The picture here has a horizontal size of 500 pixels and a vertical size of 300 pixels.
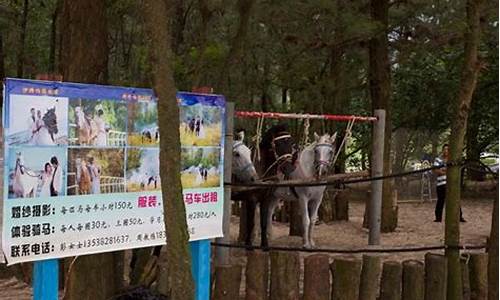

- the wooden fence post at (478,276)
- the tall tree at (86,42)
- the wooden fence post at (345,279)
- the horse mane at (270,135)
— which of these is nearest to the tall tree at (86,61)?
the tall tree at (86,42)

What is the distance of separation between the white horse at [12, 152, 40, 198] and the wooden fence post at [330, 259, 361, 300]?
2205mm

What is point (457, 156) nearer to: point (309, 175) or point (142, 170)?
point (142, 170)

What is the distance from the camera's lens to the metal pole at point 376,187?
8.09 meters

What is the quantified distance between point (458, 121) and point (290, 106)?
33.4 feet

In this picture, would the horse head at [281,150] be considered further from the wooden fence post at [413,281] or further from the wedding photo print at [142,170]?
the wedding photo print at [142,170]

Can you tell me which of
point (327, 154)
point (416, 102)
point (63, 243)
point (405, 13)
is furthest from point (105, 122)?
point (416, 102)

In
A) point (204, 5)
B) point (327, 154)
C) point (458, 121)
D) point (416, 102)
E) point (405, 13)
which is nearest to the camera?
point (458, 121)

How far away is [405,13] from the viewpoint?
10.9m

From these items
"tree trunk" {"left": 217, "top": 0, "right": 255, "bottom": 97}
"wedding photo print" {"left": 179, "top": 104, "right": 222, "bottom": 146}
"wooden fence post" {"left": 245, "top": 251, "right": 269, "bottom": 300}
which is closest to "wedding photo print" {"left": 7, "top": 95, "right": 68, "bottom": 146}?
"wedding photo print" {"left": 179, "top": 104, "right": 222, "bottom": 146}

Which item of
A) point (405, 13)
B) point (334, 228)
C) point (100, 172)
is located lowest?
point (334, 228)

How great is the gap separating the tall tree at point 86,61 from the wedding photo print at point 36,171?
0.81 metres

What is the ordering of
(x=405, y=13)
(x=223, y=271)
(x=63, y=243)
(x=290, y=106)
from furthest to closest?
(x=290, y=106) < (x=405, y=13) < (x=223, y=271) < (x=63, y=243)

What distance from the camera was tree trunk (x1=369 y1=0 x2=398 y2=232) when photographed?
10.6 meters

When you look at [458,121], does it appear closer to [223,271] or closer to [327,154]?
[223,271]
